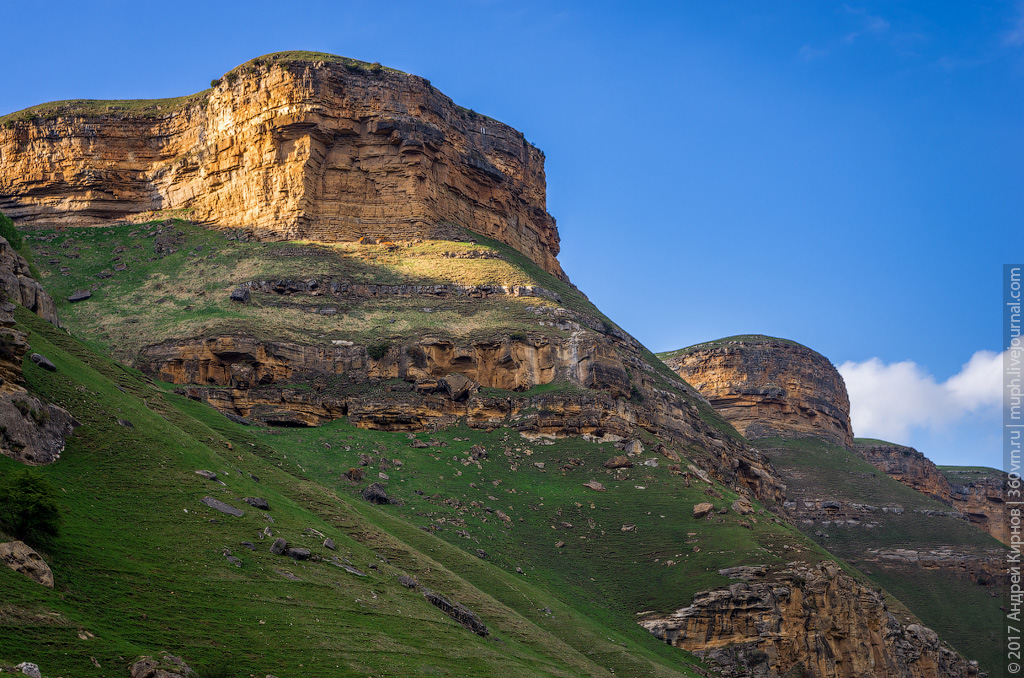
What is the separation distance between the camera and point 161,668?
81.3 feet

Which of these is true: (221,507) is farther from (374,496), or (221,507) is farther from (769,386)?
(769,386)

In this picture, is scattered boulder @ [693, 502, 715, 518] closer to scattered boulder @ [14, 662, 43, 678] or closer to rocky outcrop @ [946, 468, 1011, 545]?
scattered boulder @ [14, 662, 43, 678]

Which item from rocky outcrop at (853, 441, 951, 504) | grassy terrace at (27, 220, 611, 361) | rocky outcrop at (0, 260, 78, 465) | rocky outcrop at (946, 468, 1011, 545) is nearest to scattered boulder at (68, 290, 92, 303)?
grassy terrace at (27, 220, 611, 361)

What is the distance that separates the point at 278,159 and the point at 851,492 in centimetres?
8330

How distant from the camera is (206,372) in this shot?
74438mm

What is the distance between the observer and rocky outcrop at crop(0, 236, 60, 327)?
44875mm

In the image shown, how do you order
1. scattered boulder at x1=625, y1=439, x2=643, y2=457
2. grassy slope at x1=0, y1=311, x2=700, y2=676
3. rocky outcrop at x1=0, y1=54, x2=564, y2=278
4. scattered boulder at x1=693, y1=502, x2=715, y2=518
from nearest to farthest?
grassy slope at x1=0, y1=311, x2=700, y2=676 < scattered boulder at x1=693, y1=502, x2=715, y2=518 < scattered boulder at x1=625, y1=439, x2=643, y2=457 < rocky outcrop at x1=0, y1=54, x2=564, y2=278

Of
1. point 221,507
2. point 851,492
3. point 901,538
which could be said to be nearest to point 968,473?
point 851,492

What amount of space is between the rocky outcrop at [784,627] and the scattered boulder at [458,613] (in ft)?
72.7

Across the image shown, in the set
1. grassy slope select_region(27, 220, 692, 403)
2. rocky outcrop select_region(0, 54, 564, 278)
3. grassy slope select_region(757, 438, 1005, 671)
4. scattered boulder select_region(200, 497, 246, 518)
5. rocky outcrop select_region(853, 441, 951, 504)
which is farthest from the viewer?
rocky outcrop select_region(853, 441, 951, 504)

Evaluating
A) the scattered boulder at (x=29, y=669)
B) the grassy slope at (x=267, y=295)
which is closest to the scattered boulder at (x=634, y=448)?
the grassy slope at (x=267, y=295)

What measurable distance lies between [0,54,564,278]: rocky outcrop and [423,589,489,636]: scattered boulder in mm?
64712

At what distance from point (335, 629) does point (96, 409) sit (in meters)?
15.2

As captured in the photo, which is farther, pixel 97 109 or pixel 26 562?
pixel 97 109
